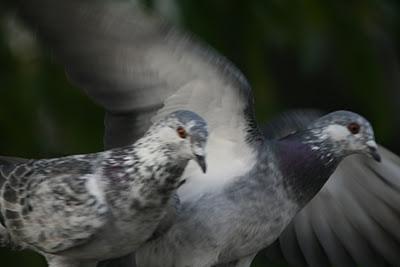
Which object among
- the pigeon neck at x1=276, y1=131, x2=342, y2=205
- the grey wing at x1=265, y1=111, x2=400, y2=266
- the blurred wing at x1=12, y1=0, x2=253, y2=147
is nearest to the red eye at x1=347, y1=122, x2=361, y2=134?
the pigeon neck at x1=276, y1=131, x2=342, y2=205

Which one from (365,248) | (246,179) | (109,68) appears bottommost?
(365,248)

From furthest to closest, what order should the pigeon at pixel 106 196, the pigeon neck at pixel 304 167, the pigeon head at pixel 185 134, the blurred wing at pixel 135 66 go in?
the pigeon neck at pixel 304 167, the blurred wing at pixel 135 66, the pigeon at pixel 106 196, the pigeon head at pixel 185 134

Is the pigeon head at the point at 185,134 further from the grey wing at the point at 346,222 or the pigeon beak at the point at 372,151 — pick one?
the grey wing at the point at 346,222

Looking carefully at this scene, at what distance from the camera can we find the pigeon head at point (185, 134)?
16.7 feet

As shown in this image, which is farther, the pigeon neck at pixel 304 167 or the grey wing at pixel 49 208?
the pigeon neck at pixel 304 167

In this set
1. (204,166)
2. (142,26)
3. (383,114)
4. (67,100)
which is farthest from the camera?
(383,114)

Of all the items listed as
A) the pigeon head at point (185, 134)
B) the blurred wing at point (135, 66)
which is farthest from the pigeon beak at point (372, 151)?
the pigeon head at point (185, 134)

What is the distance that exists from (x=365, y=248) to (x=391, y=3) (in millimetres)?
2056

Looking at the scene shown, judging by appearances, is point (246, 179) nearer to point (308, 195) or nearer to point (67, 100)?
point (308, 195)

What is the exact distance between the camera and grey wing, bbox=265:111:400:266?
629 centimetres

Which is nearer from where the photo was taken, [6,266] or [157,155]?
[157,155]

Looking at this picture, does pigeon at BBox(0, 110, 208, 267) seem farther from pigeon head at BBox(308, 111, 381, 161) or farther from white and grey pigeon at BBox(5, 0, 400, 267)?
pigeon head at BBox(308, 111, 381, 161)

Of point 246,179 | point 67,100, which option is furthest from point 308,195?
point 67,100

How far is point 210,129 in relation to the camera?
573cm
